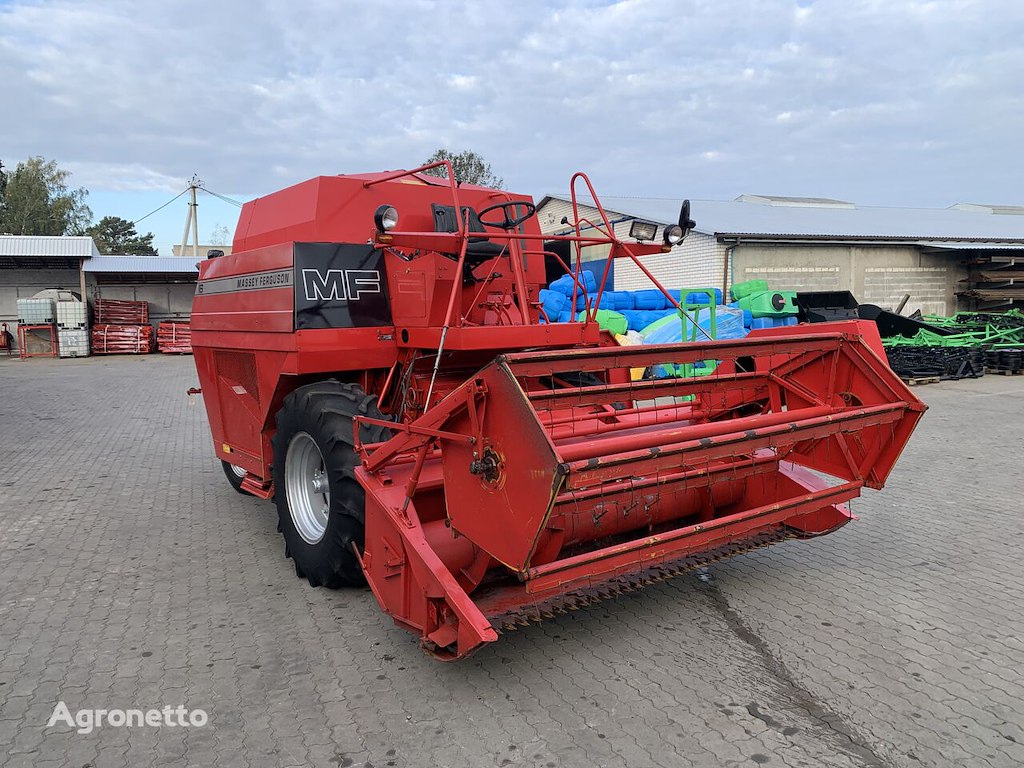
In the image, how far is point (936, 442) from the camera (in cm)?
794

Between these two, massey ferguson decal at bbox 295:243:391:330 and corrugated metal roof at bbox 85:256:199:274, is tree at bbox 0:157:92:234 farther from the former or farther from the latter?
massey ferguson decal at bbox 295:243:391:330

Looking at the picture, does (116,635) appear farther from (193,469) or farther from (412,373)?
(193,469)

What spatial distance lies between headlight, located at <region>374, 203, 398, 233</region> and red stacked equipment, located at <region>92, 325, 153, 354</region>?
24.2 metres

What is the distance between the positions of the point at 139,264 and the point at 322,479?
24492mm

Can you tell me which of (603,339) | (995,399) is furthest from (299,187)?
(995,399)

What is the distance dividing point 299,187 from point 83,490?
3.83 metres

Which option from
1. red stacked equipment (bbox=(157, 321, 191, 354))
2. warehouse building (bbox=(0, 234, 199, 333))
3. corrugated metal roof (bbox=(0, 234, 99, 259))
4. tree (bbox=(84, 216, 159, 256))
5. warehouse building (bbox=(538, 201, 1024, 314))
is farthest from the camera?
tree (bbox=(84, 216, 159, 256))

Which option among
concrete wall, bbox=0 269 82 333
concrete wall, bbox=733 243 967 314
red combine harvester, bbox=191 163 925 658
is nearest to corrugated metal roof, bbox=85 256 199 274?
concrete wall, bbox=0 269 82 333

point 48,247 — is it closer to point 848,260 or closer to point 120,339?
point 120,339

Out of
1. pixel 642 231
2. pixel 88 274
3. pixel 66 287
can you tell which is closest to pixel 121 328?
pixel 88 274

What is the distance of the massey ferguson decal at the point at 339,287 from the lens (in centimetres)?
395

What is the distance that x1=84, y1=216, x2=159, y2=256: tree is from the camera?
55350 mm

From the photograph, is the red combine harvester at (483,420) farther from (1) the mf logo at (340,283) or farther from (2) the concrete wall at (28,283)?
(2) the concrete wall at (28,283)

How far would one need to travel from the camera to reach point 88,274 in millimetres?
26094
